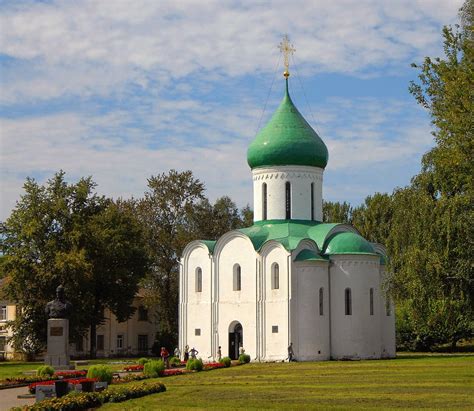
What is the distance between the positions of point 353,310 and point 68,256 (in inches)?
598

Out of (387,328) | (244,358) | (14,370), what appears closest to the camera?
(244,358)

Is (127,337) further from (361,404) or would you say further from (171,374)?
(361,404)

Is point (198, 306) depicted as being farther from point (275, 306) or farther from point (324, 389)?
point (324, 389)

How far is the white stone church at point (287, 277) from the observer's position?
4275 centimetres

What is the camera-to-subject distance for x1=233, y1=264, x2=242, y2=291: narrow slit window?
147 ft

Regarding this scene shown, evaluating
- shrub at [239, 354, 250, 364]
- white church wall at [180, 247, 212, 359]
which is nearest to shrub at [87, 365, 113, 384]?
shrub at [239, 354, 250, 364]

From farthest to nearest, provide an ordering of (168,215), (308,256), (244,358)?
1. (168,215)
2. (308,256)
3. (244,358)

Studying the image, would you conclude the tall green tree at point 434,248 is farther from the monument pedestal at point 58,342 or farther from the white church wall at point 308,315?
the monument pedestal at point 58,342

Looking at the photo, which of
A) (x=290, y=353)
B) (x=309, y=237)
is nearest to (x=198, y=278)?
(x=309, y=237)

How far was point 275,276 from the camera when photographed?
43.4 m

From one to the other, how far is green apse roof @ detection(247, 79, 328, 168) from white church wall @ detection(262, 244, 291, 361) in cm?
531

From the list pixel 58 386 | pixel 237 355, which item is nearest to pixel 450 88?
pixel 58 386

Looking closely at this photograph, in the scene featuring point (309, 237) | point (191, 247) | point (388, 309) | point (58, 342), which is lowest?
point (58, 342)

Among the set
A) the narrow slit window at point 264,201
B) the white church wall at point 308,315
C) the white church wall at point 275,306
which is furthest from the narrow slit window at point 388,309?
the narrow slit window at point 264,201
